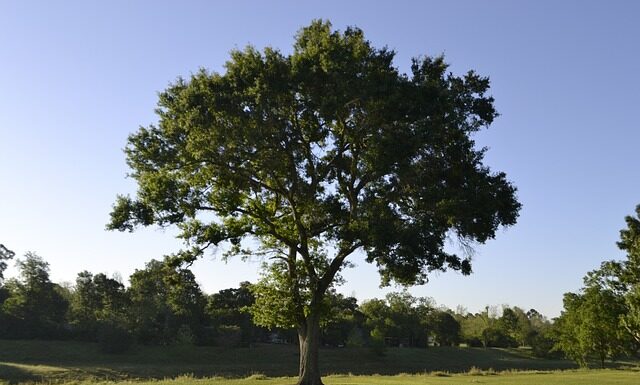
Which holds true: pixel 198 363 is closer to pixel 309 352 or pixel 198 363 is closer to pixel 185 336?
pixel 185 336

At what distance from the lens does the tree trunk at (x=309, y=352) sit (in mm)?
27875

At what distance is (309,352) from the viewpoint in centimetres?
2841

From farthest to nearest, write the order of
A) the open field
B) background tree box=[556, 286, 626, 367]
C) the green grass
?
background tree box=[556, 286, 626, 367] → the green grass → the open field

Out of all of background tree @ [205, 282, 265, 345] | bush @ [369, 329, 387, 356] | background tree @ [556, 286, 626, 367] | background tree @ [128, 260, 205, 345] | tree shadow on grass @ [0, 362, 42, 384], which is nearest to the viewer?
tree shadow on grass @ [0, 362, 42, 384]

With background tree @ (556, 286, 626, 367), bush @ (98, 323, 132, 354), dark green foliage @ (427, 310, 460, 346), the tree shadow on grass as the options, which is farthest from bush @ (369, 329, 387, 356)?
the tree shadow on grass

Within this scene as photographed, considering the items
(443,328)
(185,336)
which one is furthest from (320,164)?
(443,328)

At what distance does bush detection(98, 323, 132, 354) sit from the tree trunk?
5524 centimetres

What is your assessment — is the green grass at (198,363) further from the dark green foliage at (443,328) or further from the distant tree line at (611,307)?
the dark green foliage at (443,328)

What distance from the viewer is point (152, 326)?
83.5 meters

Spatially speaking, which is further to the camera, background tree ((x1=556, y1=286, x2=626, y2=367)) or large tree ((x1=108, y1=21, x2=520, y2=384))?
background tree ((x1=556, y1=286, x2=626, y2=367))

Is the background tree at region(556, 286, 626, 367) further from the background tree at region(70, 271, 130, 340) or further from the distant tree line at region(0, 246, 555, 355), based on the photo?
the background tree at region(70, 271, 130, 340)

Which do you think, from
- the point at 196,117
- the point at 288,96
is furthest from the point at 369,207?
the point at 196,117

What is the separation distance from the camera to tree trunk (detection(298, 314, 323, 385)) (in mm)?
27875

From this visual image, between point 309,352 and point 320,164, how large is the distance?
9.35m
